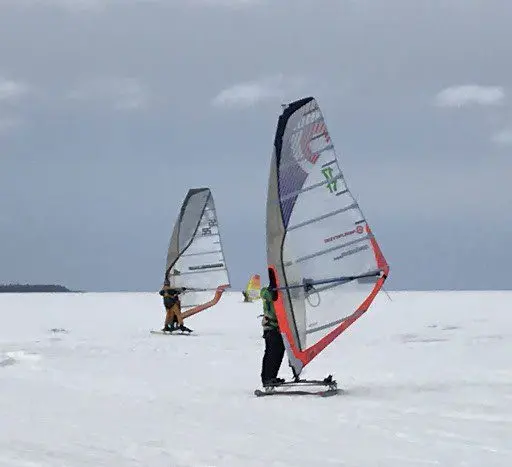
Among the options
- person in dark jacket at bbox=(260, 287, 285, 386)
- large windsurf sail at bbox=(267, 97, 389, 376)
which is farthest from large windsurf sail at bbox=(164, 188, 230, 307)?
large windsurf sail at bbox=(267, 97, 389, 376)

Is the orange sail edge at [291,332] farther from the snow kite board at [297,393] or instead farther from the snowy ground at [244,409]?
the snowy ground at [244,409]

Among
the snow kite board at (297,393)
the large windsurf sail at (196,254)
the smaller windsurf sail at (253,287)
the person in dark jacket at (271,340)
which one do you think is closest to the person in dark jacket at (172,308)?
the large windsurf sail at (196,254)

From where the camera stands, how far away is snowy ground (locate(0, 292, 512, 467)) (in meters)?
6.43

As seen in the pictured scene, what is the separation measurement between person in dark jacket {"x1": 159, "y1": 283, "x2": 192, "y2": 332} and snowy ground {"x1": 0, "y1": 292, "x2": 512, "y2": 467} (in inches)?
174

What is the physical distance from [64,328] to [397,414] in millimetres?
18231

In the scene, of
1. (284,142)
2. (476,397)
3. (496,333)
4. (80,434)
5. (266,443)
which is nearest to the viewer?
(266,443)

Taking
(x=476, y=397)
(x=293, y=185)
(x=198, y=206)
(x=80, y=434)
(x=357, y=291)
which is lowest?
(x=80, y=434)

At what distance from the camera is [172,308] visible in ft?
71.6

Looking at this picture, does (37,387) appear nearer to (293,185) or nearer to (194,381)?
(194,381)

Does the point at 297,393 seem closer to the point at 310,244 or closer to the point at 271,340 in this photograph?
the point at 271,340

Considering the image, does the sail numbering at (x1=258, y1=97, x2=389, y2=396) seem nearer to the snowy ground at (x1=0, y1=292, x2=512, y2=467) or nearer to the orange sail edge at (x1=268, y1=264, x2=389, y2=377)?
the orange sail edge at (x1=268, y1=264, x2=389, y2=377)

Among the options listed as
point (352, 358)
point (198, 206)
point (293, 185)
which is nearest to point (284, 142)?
point (293, 185)

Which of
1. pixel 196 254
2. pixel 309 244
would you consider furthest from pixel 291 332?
pixel 196 254

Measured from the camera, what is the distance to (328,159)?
10.4 m
